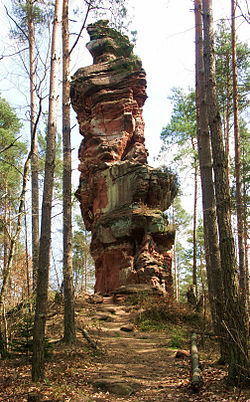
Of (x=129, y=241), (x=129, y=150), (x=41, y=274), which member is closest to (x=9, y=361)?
(x=41, y=274)

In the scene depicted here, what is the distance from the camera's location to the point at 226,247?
598 centimetres

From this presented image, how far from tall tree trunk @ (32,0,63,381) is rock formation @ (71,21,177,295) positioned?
5.24 meters

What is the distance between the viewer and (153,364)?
7602 mm

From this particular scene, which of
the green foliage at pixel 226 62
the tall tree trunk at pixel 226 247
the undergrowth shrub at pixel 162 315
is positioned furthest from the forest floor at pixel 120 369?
the green foliage at pixel 226 62

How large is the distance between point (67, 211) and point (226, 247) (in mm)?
5689

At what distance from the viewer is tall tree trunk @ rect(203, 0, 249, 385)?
4.89 meters

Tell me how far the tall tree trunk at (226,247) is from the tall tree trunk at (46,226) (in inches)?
136

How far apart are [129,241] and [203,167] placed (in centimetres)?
900

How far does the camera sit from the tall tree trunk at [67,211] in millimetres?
9258

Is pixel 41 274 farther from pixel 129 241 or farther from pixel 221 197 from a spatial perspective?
pixel 129 241

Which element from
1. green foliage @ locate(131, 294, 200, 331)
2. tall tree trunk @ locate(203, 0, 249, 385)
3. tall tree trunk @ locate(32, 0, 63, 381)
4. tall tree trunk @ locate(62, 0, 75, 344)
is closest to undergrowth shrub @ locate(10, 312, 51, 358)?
tall tree trunk @ locate(32, 0, 63, 381)

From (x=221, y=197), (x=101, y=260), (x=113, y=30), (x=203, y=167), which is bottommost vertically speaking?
(x=101, y=260)

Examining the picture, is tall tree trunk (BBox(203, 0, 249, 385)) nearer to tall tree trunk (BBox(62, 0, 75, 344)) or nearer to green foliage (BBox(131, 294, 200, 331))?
tall tree trunk (BBox(62, 0, 75, 344))

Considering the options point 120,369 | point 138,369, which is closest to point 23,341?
point 120,369
